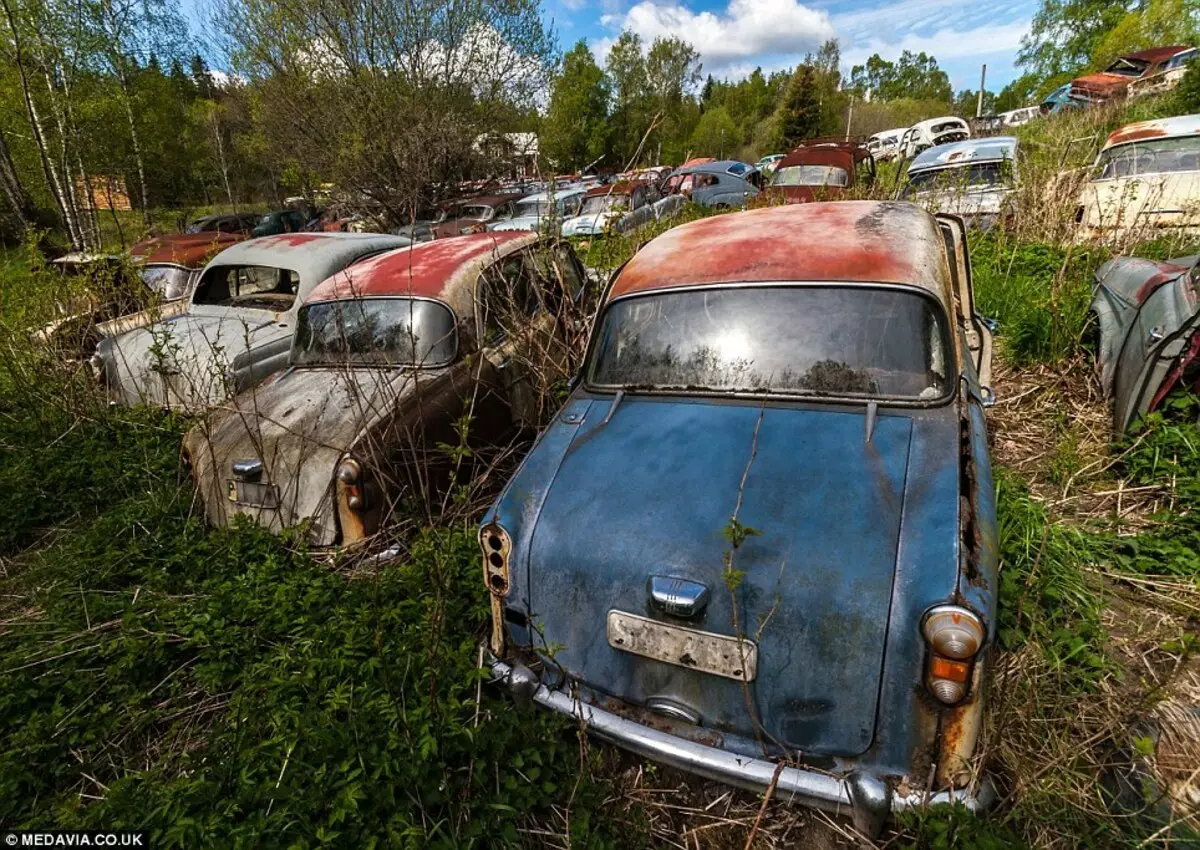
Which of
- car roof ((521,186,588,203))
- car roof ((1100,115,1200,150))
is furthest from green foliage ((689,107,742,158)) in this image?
car roof ((1100,115,1200,150))

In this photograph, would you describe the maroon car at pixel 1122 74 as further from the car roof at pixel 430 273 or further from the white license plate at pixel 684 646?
the white license plate at pixel 684 646

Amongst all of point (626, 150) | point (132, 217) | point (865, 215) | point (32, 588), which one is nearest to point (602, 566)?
point (865, 215)

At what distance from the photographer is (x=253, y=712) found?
2.58 metres

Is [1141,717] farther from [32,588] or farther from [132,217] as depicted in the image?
[132,217]

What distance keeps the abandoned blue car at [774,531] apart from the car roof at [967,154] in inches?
329

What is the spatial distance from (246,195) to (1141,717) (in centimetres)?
3471

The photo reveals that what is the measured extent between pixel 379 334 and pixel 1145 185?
8859 mm

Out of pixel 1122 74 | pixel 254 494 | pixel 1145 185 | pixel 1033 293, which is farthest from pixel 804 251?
pixel 1122 74

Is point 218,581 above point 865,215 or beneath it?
beneath

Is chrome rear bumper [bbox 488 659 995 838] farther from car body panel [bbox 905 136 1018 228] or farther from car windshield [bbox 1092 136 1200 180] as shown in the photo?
car windshield [bbox 1092 136 1200 180]

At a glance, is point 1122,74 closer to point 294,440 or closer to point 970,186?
point 970,186

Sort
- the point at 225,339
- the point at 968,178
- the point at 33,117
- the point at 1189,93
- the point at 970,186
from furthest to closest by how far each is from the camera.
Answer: the point at 1189,93 → the point at 33,117 → the point at 968,178 → the point at 970,186 → the point at 225,339

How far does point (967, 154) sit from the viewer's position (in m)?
9.81

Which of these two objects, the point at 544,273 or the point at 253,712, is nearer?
the point at 253,712
